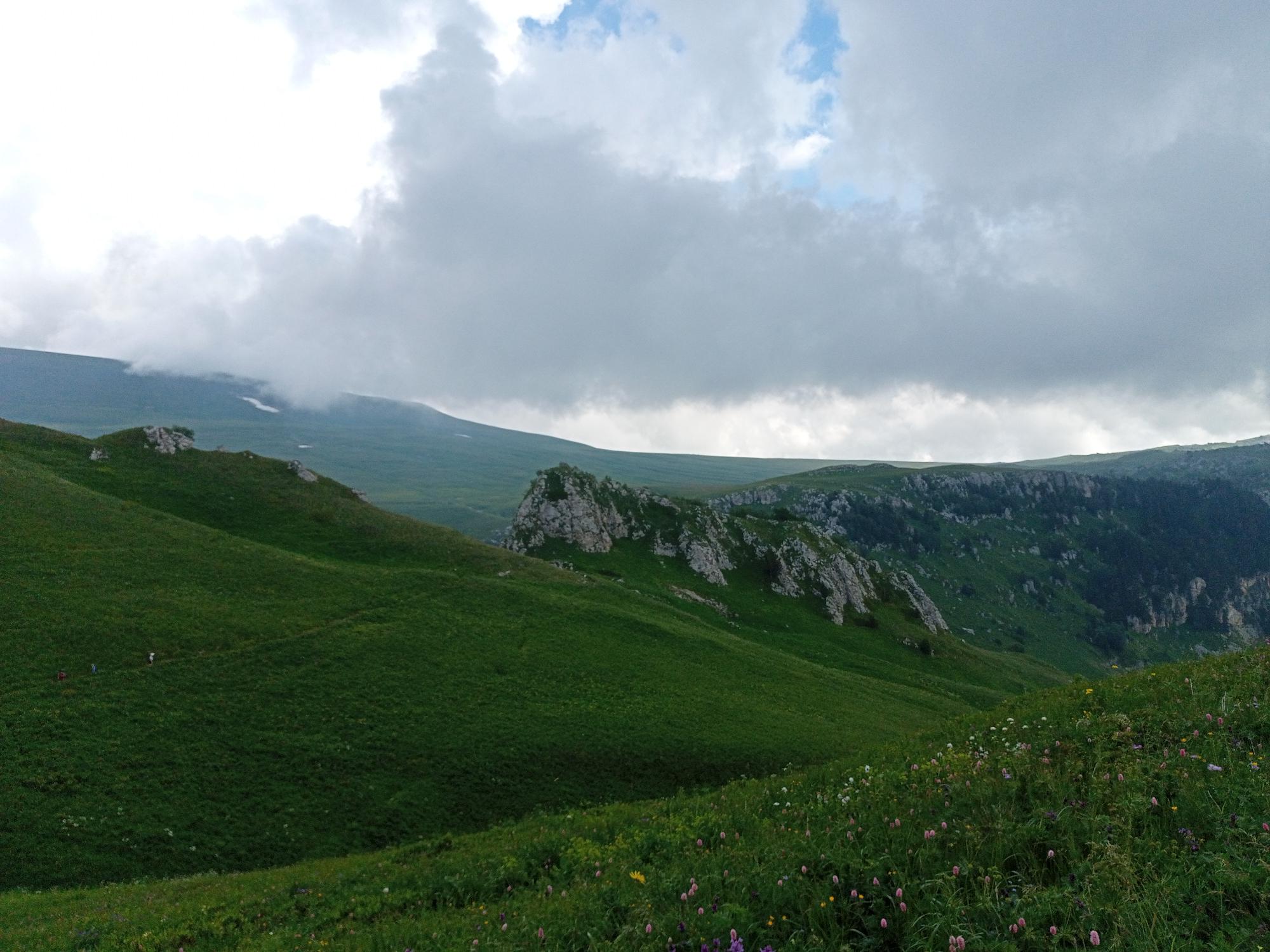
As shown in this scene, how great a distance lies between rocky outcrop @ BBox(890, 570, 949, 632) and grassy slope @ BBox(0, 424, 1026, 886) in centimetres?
7165

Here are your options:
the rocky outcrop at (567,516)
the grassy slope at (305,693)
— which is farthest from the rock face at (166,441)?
the rocky outcrop at (567,516)

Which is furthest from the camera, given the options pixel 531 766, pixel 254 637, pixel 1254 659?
pixel 254 637

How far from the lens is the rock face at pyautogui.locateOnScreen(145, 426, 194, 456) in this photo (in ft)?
251

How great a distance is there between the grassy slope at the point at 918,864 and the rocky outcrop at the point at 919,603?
5026 inches

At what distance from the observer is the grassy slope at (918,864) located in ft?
23.1

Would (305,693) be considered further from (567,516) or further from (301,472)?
(567,516)

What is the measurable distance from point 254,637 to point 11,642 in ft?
41.2

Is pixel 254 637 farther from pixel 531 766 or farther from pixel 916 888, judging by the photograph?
pixel 916 888

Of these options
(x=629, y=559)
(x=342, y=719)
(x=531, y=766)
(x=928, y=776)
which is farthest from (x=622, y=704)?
(x=629, y=559)

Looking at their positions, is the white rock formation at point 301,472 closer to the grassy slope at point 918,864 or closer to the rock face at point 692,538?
the rock face at point 692,538

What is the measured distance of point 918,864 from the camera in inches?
336

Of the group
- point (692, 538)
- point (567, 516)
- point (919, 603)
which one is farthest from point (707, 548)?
point (919, 603)

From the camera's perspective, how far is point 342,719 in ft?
119

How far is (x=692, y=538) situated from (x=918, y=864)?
112m
